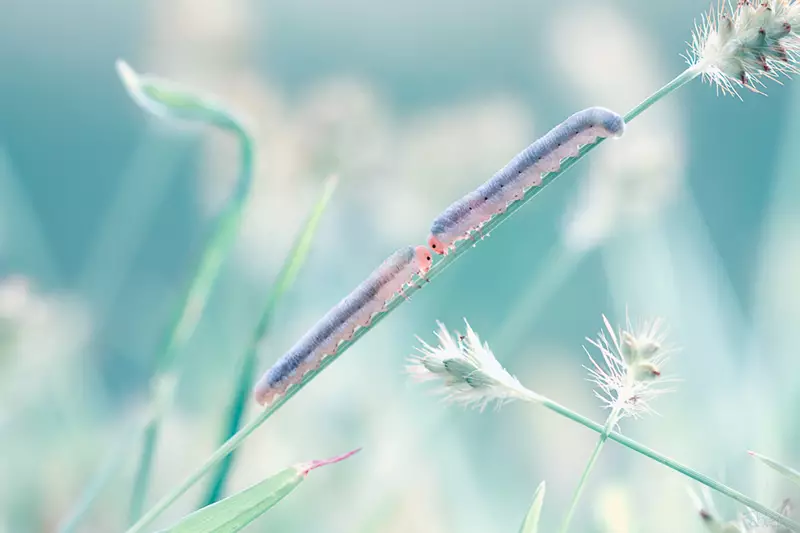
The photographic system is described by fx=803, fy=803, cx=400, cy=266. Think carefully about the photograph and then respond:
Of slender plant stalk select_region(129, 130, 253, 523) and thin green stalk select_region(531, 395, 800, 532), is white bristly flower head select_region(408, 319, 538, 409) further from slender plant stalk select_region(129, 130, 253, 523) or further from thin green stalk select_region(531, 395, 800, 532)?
slender plant stalk select_region(129, 130, 253, 523)

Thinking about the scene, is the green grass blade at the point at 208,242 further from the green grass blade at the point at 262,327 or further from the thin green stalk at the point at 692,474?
the thin green stalk at the point at 692,474

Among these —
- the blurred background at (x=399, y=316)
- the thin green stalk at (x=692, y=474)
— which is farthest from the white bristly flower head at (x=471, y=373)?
the blurred background at (x=399, y=316)

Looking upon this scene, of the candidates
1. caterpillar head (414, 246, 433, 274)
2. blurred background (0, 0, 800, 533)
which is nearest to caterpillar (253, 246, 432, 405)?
caterpillar head (414, 246, 433, 274)

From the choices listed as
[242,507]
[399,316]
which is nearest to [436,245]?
[242,507]

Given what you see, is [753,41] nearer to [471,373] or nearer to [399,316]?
[471,373]

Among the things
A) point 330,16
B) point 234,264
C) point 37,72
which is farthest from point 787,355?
point 37,72
